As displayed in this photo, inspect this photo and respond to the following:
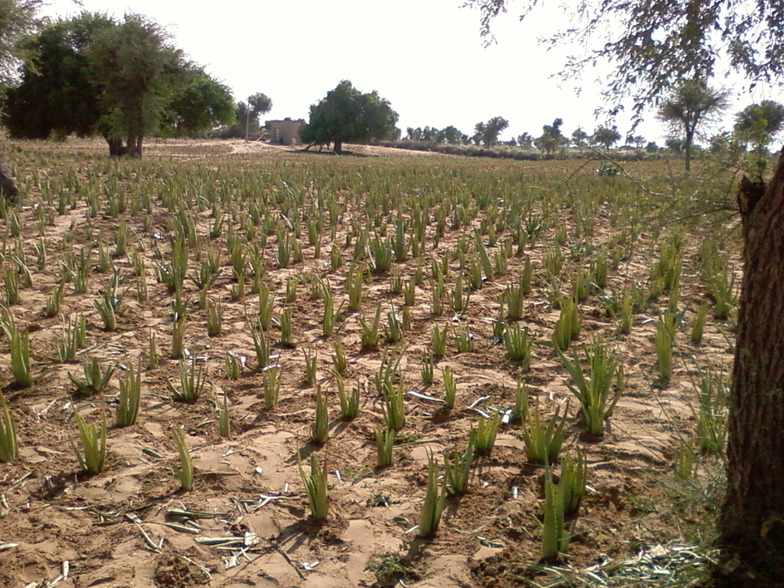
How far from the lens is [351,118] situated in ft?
178

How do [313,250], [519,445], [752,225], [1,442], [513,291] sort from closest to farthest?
[752,225]
[1,442]
[519,445]
[513,291]
[313,250]

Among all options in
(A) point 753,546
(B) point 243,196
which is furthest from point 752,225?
(B) point 243,196

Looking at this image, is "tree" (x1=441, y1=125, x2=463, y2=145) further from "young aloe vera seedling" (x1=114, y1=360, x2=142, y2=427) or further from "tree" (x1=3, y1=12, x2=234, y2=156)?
"young aloe vera seedling" (x1=114, y1=360, x2=142, y2=427)

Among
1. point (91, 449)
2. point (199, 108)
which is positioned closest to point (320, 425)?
point (91, 449)

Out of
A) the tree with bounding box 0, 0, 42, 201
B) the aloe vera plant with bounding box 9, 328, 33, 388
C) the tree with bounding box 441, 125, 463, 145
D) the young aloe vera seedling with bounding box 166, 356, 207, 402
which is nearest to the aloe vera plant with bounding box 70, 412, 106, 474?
the young aloe vera seedling with bounding box 166, 356, 207, 402

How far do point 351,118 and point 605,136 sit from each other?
52.8m

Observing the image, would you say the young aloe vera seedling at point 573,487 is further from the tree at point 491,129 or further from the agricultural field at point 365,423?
the tree at point 491,129

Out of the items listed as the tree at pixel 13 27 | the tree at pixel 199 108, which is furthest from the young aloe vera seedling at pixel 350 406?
the tree at pixel 199 108

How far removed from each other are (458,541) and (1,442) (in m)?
1.95

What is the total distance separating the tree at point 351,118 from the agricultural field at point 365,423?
1939 inches

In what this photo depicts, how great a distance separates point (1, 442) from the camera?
2838mm

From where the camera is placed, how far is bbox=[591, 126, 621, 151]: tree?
3.41m

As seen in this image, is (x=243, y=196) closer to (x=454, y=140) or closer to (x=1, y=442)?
(x=1, y=442)

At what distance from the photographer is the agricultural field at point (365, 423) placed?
230 cm
